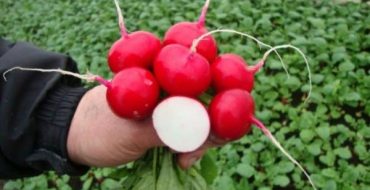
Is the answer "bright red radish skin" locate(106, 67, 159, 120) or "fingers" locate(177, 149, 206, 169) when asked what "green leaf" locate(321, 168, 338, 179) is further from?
"bright red radish skin" locate(106, 67, 159, 120)

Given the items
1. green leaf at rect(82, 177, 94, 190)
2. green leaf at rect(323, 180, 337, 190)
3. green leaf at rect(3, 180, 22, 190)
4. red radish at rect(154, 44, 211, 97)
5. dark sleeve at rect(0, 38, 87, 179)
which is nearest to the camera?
red radish at rect(154, 44, 211, 97)

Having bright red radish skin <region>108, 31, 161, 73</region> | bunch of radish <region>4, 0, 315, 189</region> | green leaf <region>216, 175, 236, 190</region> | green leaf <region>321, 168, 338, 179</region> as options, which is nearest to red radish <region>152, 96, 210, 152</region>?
bunch of radish <region>4, 0, 315, 189</region>

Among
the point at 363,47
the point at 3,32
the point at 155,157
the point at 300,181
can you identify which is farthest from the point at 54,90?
the point at 3,32

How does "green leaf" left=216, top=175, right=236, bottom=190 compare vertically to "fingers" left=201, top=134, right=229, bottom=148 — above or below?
below

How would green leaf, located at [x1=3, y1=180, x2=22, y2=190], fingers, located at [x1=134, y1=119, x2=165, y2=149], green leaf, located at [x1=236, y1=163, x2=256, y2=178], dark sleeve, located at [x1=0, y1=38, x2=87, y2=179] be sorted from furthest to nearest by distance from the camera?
green leaf, located at [x1=3, y1=180, x2=22, y2=190]
green leaf, located at [x1=236, y1=163, x2=256, y2=178]
dark sleeve, located at [x1=0, y1=38, x2=87, y2=179]
fingers, located at [x1=134, y1=119, x2=165, y2=149]

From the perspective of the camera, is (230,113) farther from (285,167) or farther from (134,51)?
(285,167)

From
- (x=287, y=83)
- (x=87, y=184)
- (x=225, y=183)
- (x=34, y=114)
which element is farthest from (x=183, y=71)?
(x=287, y=83)
